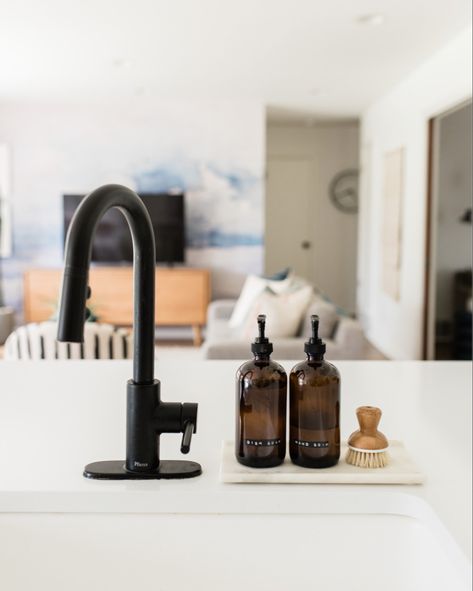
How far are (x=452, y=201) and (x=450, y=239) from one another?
12.8 inches

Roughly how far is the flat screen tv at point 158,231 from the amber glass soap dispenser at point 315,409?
6.49m

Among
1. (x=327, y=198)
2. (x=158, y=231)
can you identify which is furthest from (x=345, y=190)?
(x=158, y=231)

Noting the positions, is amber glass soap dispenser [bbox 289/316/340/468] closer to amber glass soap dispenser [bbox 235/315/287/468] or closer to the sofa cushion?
amber glass soap dispenser [bbox 235/315/287/468]

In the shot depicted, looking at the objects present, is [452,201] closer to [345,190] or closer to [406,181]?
[406,181]

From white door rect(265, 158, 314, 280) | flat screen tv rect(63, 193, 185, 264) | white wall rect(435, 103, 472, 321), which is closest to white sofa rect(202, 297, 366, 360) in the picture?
white wall rect(435, 103, 472, 321)

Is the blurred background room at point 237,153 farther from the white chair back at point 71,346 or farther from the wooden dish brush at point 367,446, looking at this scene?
the wooden dish brush at point 367,446

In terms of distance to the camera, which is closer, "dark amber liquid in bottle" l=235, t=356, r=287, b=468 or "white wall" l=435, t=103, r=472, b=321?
"dark amber liquid in bottle" l=235, t=356, r=287, b=468

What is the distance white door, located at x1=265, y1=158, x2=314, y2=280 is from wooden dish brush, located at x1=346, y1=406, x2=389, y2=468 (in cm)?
843

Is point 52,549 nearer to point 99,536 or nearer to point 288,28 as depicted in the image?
point 99,536

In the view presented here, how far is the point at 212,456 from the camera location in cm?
114

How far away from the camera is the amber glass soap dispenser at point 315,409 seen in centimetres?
100

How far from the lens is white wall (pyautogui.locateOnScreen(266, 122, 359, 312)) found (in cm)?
932

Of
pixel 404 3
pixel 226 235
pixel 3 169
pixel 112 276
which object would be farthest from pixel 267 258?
pixel 404 3

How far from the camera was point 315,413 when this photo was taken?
100cm
